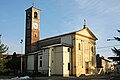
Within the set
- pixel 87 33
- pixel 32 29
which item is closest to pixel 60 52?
pixel 87 33

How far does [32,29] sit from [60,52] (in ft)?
49.5

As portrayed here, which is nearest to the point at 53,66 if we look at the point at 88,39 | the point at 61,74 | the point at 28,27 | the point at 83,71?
the point at 61,74

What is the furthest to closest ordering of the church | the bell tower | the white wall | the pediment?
the bell tower
the pediment
the church
the white wall

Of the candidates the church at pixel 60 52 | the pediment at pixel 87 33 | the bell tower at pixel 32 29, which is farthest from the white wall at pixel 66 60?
the bell tower at pixel 32 29

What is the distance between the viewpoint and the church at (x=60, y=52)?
5234cm

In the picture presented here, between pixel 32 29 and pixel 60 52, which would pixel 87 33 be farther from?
pixel 32 29

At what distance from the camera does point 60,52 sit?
2053 inches

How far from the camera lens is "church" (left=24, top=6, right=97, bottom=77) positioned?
52.3 m

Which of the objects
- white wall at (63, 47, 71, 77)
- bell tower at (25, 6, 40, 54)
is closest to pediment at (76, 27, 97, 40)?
white wall at (63, 47, 71, 77)

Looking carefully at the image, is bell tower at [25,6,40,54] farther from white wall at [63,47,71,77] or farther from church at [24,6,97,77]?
white wall at [63,47,71,77]

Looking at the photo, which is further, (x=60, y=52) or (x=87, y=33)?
(x=87, y=33)

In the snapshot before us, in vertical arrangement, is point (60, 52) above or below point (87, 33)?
below

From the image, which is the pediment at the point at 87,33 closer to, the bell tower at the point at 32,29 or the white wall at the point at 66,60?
the white wall at the point at 66,60

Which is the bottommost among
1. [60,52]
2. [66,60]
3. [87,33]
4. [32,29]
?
[66,60]
